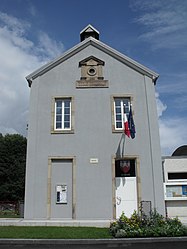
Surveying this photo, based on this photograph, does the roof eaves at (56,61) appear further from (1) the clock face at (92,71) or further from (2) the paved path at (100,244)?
(2) the paved path at (100,244)

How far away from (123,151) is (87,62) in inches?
216

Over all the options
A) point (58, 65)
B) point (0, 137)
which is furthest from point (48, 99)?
point (0, 137)

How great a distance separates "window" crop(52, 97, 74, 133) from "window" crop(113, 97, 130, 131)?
243cm

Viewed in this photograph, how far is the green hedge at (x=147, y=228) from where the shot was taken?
1048 centimetres

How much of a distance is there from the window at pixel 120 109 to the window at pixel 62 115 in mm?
2429

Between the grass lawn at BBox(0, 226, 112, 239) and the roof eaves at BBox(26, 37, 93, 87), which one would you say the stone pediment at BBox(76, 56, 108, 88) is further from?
the grass lawn at BBox(0, 226, 112, 239)

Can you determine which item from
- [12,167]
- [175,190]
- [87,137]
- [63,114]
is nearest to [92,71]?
[63,114]

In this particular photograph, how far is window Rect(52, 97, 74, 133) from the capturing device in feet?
52.6

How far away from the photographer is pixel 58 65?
17156mm

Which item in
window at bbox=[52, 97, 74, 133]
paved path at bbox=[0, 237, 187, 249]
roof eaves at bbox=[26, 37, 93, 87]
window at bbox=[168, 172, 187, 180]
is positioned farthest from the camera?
window at bbox=[168, 172, 187, 180]

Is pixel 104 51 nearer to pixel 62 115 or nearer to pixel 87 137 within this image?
pixel 62 115

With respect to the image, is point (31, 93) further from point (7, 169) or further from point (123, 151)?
point (7, 169)

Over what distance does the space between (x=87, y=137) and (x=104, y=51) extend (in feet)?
17.0

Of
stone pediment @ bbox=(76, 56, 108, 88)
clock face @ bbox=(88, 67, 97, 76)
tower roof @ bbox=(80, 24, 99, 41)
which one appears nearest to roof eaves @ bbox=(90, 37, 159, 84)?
stone pediment @ bbox=(76, 56, 108, 88)
